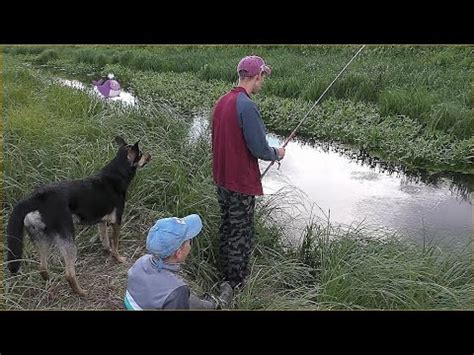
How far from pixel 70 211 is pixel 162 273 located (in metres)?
1.16

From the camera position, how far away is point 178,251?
2.54 meters

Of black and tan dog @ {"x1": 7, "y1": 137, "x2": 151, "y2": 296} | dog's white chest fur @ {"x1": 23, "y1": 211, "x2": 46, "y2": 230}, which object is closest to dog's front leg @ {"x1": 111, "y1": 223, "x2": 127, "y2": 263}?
black and tan dog @ {"x1": 7, "y1": 137, "x2": 151, "y2": 296}

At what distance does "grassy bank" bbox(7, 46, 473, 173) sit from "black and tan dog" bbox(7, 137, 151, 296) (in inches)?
146

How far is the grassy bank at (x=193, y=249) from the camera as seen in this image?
354cm

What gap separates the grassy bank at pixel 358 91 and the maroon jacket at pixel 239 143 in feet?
12.5

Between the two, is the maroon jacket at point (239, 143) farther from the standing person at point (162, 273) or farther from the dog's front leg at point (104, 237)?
the dog's front leg at point (104, 237)

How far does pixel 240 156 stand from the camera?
3.36m

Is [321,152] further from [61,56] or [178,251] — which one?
[61,56]

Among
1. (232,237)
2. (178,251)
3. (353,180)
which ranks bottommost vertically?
(353,180)

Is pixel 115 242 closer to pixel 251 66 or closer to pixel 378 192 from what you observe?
pixel 251 66

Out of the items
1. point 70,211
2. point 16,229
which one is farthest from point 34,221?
point 70,211

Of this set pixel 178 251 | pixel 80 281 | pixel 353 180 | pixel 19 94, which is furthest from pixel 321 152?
pixel 178 251

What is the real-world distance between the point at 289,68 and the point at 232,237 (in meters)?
7.31

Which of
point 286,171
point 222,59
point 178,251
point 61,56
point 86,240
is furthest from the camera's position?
point 61,56
